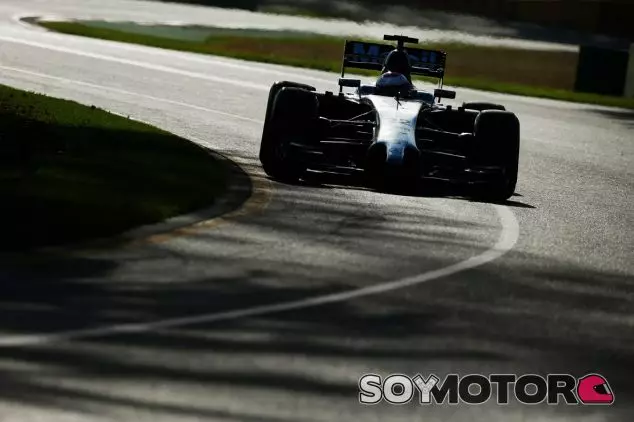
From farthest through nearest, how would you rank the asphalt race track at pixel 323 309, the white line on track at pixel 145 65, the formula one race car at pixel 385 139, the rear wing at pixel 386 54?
the white line on track at pixel 145 65
the rear wing at pixel 386 54
the formula one race car at pixel 385 139
the asphalt race track at pixel 323 309

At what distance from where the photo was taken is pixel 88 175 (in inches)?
623

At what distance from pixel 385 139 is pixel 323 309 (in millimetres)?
5943

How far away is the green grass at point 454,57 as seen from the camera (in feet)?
127

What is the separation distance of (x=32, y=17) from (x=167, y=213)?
35140mm

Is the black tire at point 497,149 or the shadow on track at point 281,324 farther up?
the black tire at point 497,149

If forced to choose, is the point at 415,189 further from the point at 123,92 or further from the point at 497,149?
the point at 123,92

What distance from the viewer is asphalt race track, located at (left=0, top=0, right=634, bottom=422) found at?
7.97 m

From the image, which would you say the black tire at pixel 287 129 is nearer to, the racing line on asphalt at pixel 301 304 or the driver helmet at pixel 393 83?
the driver helmet at pixel 393 83

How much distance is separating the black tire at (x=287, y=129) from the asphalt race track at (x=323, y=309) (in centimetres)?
27

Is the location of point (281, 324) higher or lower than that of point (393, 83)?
lower

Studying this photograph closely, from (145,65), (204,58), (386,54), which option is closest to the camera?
(386,54)

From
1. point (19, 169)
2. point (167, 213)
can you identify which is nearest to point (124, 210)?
point (167, 213)

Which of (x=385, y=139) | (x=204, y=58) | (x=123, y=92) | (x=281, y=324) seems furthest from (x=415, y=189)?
(x=204, y=58)

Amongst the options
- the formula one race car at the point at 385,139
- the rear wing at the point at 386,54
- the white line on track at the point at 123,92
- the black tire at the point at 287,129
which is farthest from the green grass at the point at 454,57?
the black tire at the point at 287,129
